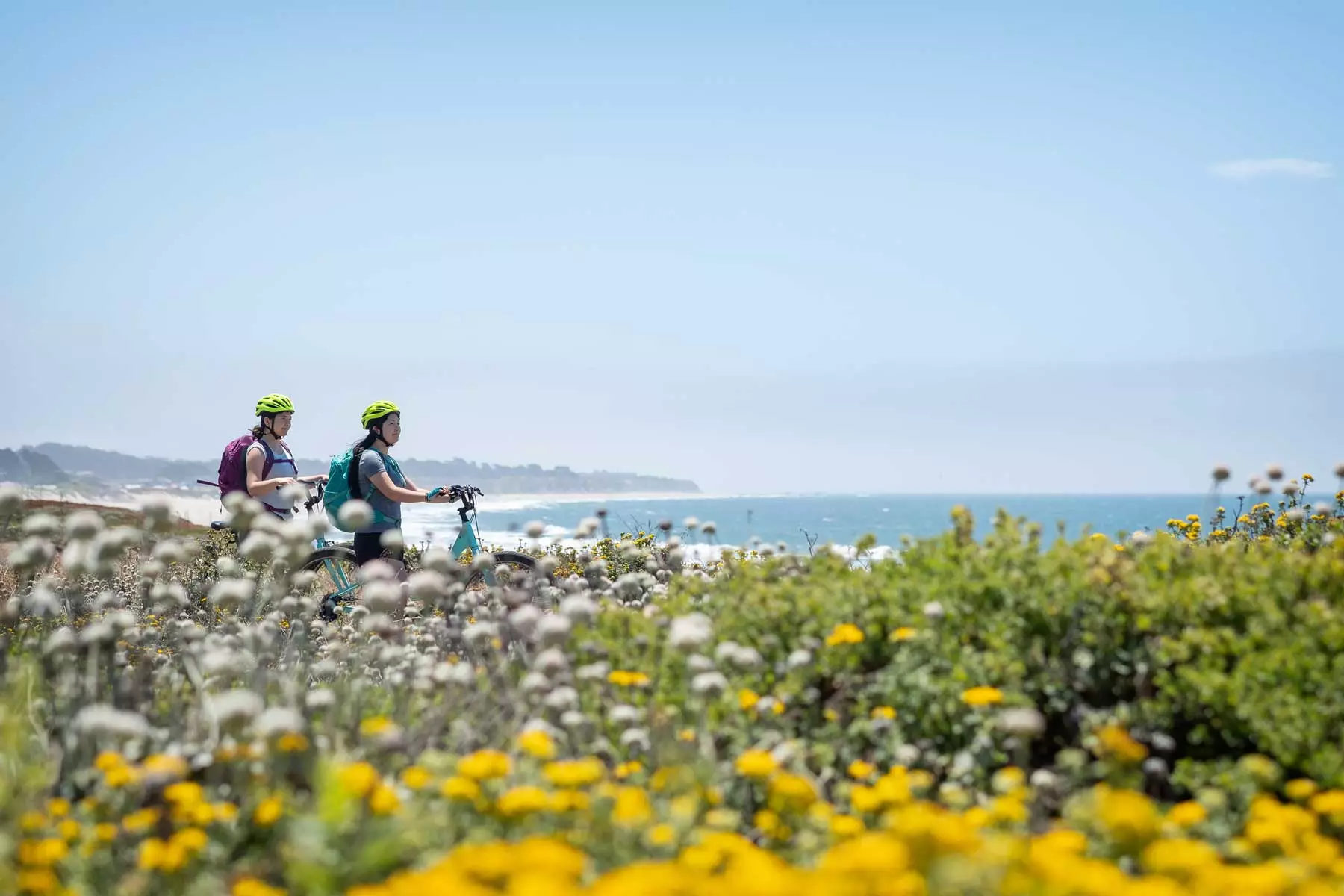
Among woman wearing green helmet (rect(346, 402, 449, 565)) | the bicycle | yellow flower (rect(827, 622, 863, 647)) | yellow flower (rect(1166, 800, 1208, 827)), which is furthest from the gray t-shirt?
yellow flower (rect(1166, 800, 1208, 827))

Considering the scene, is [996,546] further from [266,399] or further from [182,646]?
[266,399]

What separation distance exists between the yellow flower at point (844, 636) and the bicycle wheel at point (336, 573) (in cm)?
575

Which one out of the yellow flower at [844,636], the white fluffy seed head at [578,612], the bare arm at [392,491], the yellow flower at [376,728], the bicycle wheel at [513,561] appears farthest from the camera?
the bare arm at [392,491]

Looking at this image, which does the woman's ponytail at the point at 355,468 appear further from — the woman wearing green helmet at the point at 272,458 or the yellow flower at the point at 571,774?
the yellow flower at the point at 571,774

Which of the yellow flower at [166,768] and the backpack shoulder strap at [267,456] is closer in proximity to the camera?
the yellow flower at [166,768]

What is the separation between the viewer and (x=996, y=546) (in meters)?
4.75

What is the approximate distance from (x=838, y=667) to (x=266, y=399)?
275 inches

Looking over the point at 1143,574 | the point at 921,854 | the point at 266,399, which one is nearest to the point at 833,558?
the point at 1143,574

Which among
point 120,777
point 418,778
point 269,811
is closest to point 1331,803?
point 418,778

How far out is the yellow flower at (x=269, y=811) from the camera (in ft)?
10.0

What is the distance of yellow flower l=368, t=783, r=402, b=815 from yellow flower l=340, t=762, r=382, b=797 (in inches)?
0.9

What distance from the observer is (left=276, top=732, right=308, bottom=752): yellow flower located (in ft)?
10.8

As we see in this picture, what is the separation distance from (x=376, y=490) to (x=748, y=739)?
5763 mm

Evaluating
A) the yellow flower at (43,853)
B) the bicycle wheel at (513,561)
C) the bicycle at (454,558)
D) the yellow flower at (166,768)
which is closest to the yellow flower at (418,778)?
the yellow flower at (166,768)
